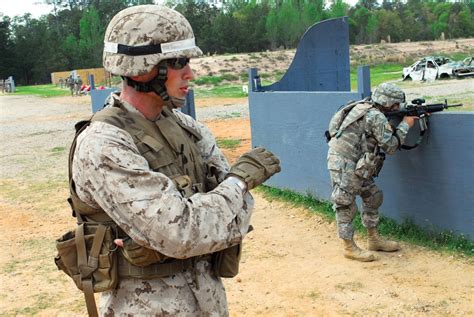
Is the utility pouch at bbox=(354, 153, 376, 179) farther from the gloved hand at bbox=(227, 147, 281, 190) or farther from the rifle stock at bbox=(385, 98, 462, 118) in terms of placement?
the gloved hand at bbox=(227, 147, 281, 190)

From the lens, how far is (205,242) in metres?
1.77

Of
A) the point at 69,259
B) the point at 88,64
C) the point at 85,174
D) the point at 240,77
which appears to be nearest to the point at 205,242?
the point at 85,174

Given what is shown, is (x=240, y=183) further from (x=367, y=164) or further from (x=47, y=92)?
(x=47, y=92)

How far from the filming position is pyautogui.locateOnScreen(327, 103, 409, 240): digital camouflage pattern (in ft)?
16.8

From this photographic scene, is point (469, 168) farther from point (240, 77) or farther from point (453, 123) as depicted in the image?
point (240, 77)

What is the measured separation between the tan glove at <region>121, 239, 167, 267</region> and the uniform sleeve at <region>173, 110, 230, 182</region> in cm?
41

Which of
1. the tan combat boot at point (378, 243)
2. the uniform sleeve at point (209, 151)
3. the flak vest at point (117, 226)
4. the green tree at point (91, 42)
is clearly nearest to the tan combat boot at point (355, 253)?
the tan combat boot at point (378, 243)

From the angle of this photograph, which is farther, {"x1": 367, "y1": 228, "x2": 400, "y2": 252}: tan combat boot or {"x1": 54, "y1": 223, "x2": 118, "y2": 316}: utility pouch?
{"x1": 367, "y1": 228, "x2": 400, "y2": 252}: tan combat boot

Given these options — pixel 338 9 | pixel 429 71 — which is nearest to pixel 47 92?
pixel 429 71

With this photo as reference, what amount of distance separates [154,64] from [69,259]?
72 cm

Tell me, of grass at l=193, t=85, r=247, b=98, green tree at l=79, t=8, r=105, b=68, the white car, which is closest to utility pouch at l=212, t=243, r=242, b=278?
grass at l=193, t=85, r=247, b=98

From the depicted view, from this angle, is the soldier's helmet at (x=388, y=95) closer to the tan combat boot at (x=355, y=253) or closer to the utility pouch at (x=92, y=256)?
the tan combat boot at (x=355, y=253)

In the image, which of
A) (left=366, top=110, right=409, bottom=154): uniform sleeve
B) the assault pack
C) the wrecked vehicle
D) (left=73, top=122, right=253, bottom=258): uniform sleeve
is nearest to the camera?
(left=73, top=122, right=253, bottom=258): uniform sleeve

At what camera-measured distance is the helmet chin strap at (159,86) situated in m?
1.92
